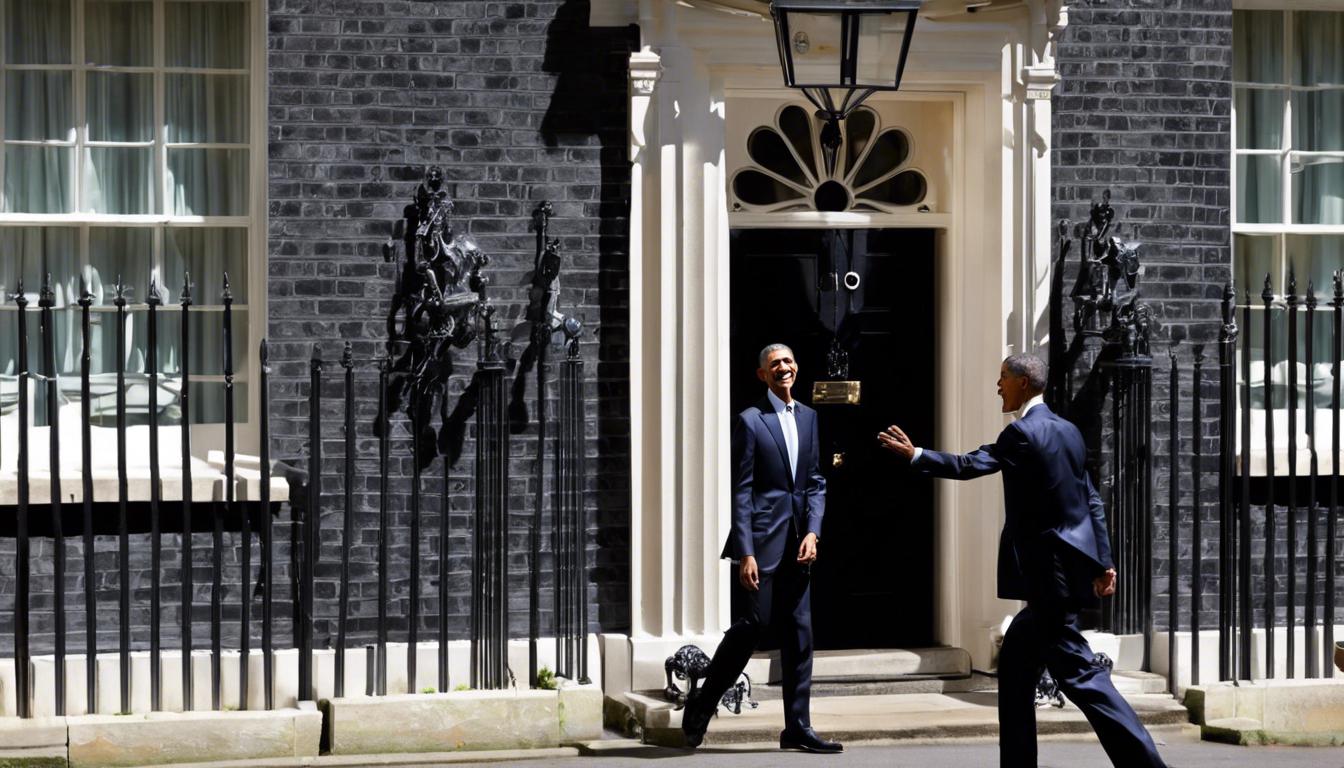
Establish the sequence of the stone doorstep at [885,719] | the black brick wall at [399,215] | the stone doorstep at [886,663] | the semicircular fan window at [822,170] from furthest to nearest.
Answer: the semicircular fan window at [822,170] → the stone doorstep at [886,663] → the black brick wall at [399,215] → the stone doorstep at [885,719]

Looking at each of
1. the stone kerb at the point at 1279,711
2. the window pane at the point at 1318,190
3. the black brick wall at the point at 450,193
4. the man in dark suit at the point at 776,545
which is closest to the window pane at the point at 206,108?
the black brick wall at the point at 450,193

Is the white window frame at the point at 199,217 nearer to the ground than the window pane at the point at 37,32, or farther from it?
nearer to the ground

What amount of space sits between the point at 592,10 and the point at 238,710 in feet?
12.2

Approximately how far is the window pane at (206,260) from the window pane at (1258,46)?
17.3 ft

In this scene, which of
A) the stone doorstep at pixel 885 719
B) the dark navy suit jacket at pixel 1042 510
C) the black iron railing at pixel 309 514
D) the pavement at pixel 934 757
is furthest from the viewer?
the stone doorstep at pixel 885 719

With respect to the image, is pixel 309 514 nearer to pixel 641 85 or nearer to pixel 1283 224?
pixel 641 85

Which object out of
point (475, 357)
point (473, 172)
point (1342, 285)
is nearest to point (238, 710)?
point (475, 357)

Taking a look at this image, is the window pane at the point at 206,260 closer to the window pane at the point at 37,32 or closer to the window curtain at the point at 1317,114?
the window pane at the point at 37,32

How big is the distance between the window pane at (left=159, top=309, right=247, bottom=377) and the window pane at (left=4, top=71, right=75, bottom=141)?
39.8 inches

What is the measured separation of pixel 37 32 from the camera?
386 inches

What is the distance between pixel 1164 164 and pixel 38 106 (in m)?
5.59

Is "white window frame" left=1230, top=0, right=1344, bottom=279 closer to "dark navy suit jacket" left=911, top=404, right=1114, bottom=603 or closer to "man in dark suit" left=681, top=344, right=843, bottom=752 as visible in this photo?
"man in dark suit" left=681, top=344, right=843, bottom=752

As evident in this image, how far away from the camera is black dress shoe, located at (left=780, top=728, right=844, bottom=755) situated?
8.87 metres

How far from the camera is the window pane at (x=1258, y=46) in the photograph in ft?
35.8
